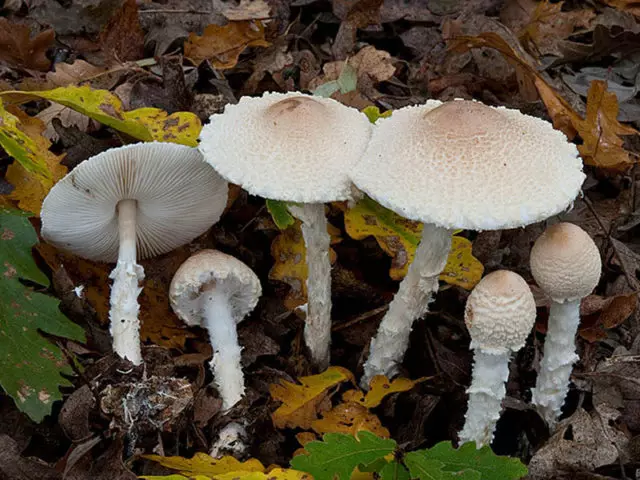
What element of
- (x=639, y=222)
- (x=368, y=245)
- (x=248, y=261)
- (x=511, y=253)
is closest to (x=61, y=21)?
(x=248, y=261)

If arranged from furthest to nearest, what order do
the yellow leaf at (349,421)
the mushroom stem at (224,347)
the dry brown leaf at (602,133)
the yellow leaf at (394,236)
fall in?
the dry brown leaf at (602,133) → the yellow leaf at (394,236) → the mushroom stem at (224,347) → the yellow leaf at (349,421)

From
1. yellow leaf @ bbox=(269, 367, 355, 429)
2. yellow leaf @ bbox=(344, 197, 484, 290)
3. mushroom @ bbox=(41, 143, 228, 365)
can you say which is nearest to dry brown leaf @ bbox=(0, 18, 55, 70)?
mushroom @ bbox=(41, 143, 228, 365)

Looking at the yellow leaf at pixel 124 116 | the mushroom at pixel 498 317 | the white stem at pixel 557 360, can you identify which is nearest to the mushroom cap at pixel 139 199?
the yellow leaf at pixel 124 116

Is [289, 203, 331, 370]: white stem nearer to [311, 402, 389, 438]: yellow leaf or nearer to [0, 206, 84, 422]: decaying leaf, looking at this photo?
[311, 402, 389, 438]: yellow leaf

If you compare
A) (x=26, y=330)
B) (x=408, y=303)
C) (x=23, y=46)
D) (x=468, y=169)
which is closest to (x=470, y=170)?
(x=468, y=169)

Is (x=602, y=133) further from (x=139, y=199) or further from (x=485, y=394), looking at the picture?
(x=139, y=199)

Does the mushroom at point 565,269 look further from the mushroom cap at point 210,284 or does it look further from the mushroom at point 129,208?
the mushroom at point 129,208

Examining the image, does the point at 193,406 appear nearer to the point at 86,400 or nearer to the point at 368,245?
the point at 86,400
